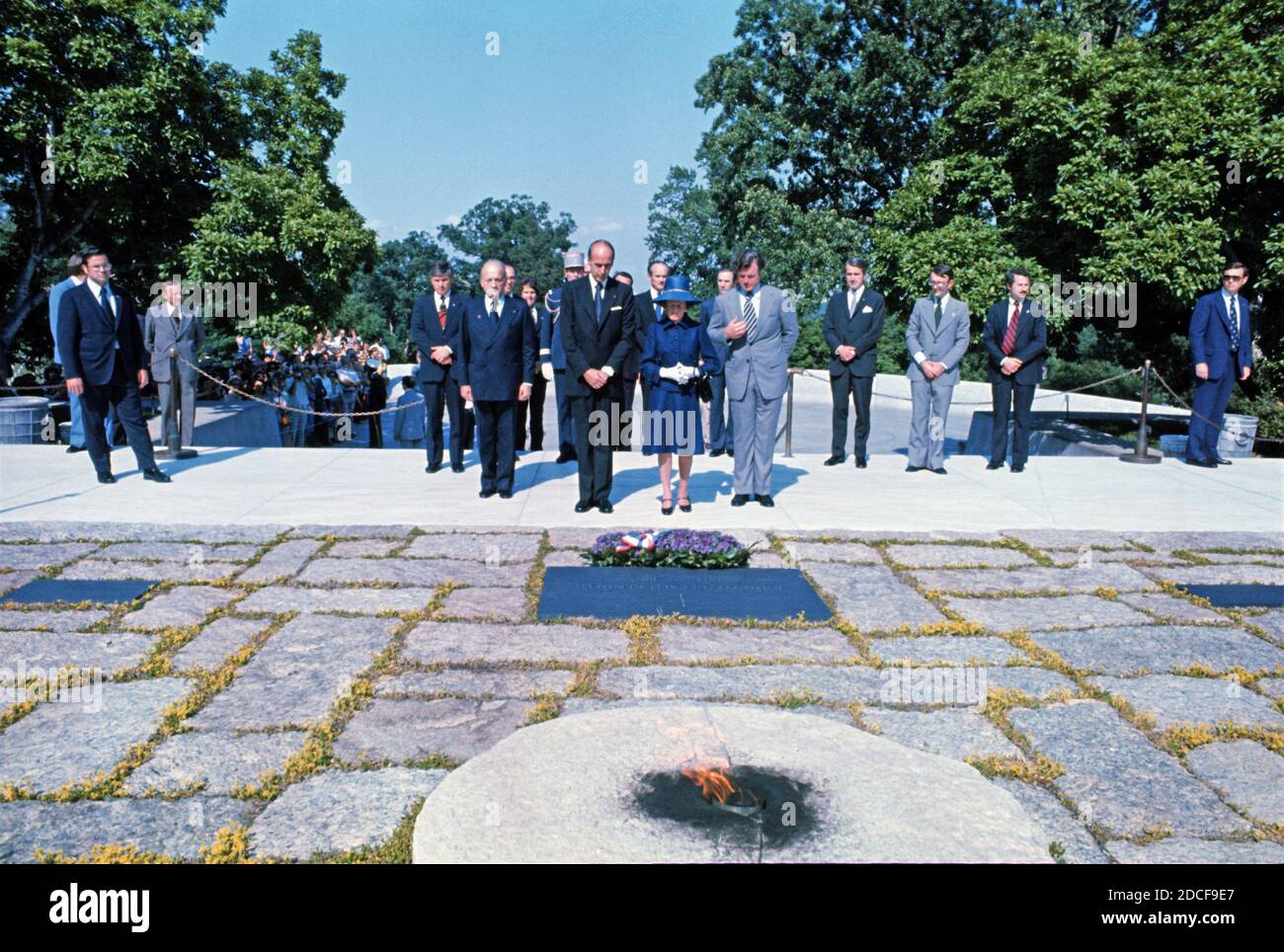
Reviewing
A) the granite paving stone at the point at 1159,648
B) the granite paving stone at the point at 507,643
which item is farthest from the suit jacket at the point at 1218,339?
the granite paving stone at the point at 507,643

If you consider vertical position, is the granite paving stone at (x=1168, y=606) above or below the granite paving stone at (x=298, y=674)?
above

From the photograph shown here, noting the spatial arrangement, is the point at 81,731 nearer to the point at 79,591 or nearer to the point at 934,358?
the point at 79,591

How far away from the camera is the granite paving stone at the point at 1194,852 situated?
10.4 feet

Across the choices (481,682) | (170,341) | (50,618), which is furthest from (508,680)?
(170,341)

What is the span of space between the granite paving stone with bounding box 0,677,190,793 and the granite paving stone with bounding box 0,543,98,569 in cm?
230

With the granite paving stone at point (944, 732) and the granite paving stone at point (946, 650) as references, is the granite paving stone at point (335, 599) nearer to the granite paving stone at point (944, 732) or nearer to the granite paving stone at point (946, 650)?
the granite paving stone at point (946, 650)

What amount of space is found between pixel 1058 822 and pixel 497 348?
5909 millimetres

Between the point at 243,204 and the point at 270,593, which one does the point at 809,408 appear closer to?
the point at 243,204

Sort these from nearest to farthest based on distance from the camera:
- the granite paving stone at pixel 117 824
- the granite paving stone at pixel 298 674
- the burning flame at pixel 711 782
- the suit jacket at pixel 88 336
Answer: the granite paving stone at pixel 117 824 < the burning flame at pixel 711 782 < the granite paving stone at pixel 298 674 < the suit jacket at pixel 88 336

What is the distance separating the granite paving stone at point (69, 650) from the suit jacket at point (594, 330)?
3.79 metres

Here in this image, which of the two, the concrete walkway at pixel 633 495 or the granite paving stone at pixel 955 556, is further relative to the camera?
the concrete walkway at pixel 633 495

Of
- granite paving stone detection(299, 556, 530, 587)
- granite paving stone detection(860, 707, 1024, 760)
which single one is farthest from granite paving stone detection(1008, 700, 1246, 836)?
granite paving stone detection(299, 556, 530, 587)

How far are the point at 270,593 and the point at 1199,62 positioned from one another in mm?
12759

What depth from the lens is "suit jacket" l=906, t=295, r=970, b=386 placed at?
1029cm
